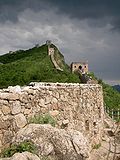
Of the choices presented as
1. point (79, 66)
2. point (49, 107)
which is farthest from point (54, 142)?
point (79, 66)

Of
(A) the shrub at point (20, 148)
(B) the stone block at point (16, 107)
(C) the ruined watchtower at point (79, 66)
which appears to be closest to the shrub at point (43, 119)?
(B) the stone block at point (16, 107)

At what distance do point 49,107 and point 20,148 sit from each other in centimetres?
290

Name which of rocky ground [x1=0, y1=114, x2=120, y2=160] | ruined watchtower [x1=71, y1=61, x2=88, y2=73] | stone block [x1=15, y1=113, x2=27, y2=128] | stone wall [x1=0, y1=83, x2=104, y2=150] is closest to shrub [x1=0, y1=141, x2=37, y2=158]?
rocky ground [x1=0, y1=114, x2=120, y2=160]

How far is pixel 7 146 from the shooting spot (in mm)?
9609

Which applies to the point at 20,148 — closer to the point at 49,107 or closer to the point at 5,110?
the point at 5,110

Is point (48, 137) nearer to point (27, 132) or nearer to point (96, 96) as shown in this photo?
point (27, 132)

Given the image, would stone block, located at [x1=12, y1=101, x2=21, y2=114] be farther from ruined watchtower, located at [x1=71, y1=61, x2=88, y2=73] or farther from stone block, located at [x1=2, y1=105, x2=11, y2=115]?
ruined watchtower, located at [x1=71, y1=61, x2=88, y2=73]

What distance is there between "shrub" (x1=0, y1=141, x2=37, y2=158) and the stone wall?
72 centimetres

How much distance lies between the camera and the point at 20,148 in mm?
8836

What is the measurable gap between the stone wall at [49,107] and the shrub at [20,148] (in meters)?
0.72

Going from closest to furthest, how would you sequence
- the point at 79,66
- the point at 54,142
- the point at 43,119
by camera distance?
1. the point at 54,142
2. the point at 43,119
3. the point at 79,66

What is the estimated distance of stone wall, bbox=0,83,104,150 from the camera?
32.7 feet

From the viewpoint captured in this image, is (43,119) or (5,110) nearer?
(5,110)

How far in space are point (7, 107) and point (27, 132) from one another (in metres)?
1.06
